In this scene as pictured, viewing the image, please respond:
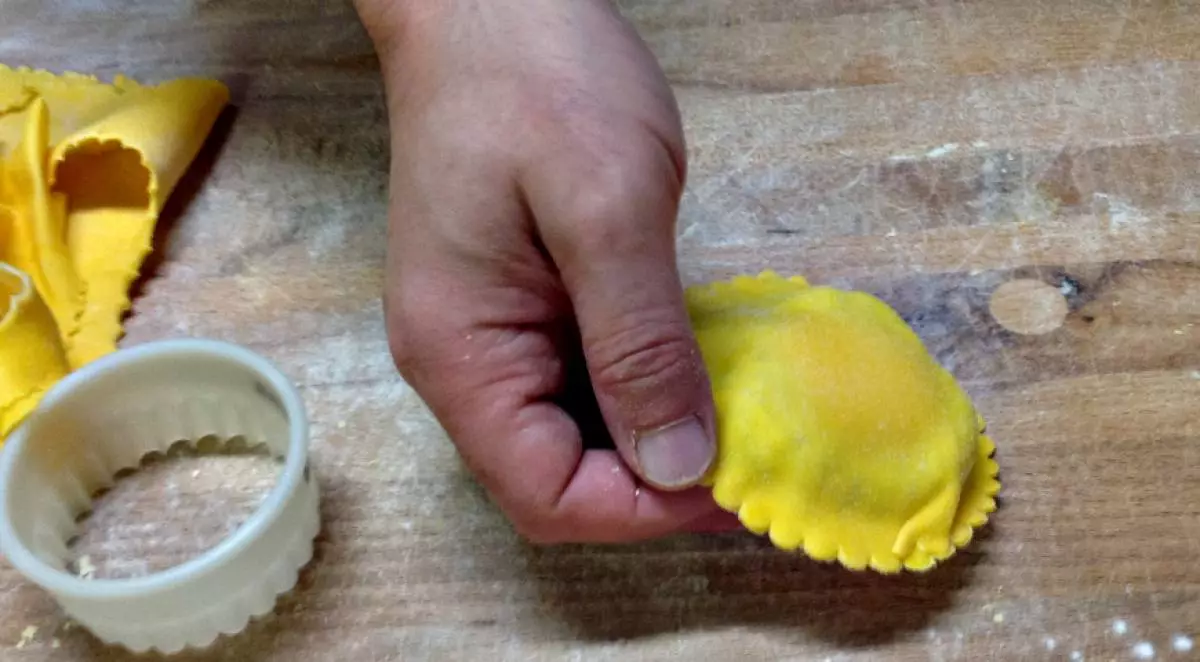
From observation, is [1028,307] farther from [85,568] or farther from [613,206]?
[85,568]

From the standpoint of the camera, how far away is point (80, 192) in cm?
81

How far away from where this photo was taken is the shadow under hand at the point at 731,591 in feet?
2.09

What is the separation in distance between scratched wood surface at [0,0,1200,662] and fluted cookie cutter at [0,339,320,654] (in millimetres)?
26

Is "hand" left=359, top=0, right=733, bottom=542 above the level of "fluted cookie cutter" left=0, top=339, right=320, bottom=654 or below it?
above

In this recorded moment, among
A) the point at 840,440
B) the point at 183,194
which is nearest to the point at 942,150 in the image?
the point at 840,440

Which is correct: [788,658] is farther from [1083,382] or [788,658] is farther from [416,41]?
[416,41]

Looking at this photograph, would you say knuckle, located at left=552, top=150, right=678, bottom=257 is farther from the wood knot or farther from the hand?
the wood knot

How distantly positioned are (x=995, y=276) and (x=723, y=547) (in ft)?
0.89

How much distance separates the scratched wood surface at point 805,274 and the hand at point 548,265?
0.24 feet

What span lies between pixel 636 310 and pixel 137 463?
36 centimetres

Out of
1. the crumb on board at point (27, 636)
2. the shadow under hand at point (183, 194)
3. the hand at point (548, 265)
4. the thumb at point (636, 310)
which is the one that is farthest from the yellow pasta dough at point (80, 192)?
the thumb at point (636, 310)

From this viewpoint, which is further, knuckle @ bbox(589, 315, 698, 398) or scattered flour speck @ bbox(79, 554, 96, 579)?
scattered flour speck @ bbox(79, 554, 96, 579)

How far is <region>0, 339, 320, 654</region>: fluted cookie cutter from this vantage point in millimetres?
588

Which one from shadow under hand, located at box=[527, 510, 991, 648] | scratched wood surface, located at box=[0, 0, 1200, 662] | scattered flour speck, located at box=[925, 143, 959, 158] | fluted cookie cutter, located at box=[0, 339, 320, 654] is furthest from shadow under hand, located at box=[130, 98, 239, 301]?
scattered flour speck, located at box=[925, 143, 959, 158]
